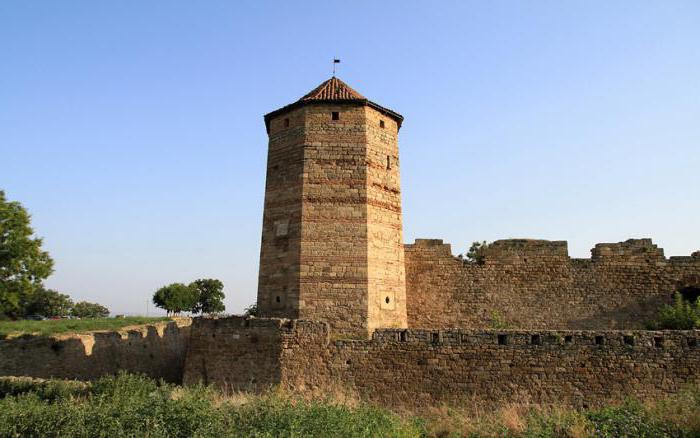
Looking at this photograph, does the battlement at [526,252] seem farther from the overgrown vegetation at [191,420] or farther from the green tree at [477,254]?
the overgrown vegetation at [191,420]

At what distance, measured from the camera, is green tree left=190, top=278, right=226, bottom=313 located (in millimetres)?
52750

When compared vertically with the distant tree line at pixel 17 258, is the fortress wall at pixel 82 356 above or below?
below

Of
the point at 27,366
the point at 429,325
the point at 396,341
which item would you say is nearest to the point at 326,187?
the point at 396,341

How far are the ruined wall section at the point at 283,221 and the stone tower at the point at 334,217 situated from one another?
0.03 m

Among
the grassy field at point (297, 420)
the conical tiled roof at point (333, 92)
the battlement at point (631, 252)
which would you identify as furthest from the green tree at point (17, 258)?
the battlement at point (631, 252)

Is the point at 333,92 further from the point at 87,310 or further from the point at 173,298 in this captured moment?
the point at 87,310

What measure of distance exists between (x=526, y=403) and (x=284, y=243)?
687 cm

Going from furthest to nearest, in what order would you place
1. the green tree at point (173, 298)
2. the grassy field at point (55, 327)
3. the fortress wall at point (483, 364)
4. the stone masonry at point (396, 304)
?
the green tree at point (173, 298)
the grassy field at point (55, 327)
the stone masonry at point (396, 304)
the fortress wall at point (483, 364)

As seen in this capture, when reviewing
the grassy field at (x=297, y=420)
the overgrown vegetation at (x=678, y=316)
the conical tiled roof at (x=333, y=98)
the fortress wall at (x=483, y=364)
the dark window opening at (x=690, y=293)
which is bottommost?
the grassy field at (x=297, y=420)

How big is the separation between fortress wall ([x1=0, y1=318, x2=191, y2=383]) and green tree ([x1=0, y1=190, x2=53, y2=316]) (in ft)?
15.2

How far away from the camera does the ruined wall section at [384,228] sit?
1190cm

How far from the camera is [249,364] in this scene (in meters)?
10.8

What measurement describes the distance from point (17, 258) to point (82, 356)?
704 cm

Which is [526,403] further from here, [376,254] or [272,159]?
[272,159]
